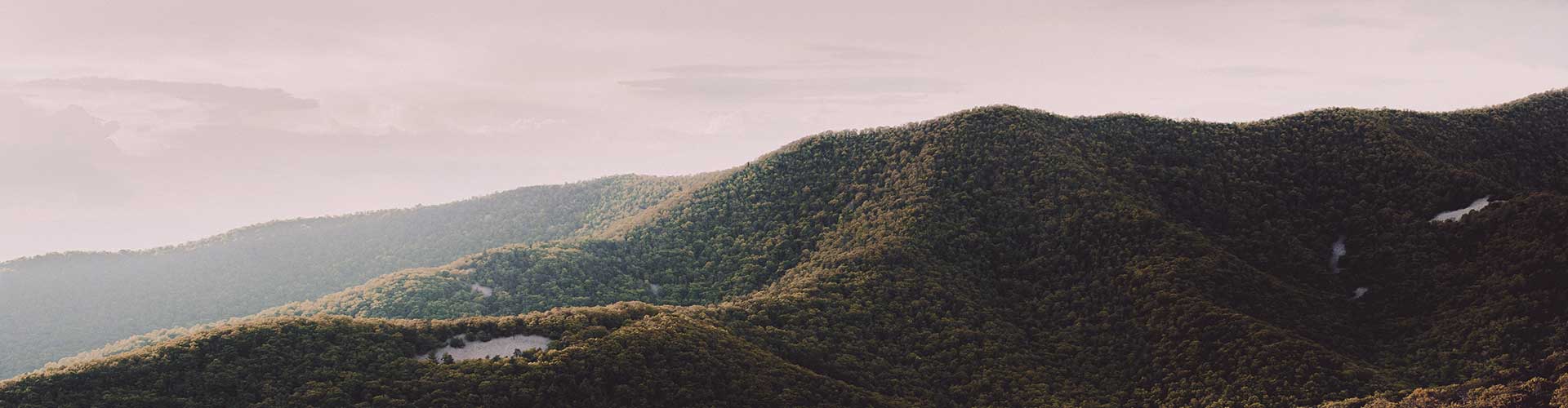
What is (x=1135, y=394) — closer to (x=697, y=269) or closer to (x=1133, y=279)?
(x=1133, y=279)

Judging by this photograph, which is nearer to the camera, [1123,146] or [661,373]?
[661,373]

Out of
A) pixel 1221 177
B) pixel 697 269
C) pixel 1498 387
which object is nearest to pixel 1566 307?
pixel 1498 387

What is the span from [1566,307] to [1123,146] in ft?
200

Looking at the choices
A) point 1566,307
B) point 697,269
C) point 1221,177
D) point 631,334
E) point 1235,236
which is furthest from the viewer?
point 697,269

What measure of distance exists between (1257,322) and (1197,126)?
189ft

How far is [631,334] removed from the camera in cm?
8731

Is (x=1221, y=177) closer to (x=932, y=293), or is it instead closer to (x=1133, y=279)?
(x=1133, y=279)

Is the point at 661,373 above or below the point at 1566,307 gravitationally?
below

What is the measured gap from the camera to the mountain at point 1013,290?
8062 cm

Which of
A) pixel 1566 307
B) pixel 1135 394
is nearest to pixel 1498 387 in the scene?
pixel 1566 307

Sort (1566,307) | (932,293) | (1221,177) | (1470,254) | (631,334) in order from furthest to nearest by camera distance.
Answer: (1221,177), (932,293), (1470,254), (631,334), (1566,307)

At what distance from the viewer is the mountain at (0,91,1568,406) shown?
80625 mm

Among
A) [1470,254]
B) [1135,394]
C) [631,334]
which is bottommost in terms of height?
[1135,394]

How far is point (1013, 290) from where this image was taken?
114375mm
